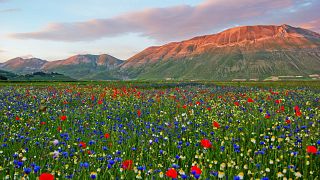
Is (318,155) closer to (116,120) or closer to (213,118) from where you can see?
(213,118)

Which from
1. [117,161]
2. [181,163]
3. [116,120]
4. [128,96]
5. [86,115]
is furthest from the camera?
[128,96]

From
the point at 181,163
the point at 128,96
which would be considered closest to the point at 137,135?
the point at 181,163

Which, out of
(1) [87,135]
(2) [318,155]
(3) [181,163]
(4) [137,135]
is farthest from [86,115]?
(2) [318,155]

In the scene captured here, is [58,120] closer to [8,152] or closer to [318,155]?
[8,152]

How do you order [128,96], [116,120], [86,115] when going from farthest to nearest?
[128,96], [86,115], [116,120]

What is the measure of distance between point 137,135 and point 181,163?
2400mm

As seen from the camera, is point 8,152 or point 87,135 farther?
point 87,135

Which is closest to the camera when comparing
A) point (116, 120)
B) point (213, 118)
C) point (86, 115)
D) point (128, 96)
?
point (213, 118)

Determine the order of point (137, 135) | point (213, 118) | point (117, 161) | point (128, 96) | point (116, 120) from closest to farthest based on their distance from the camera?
point (117, 161) → point (137, 135) → point (213, 118) → point (116, 120) → point (128, 96)

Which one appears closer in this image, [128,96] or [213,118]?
[213,118]

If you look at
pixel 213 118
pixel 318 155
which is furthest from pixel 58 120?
pixel 318 155

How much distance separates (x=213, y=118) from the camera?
33.3 ft

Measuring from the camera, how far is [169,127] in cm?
885

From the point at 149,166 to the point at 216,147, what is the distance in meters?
1.80
